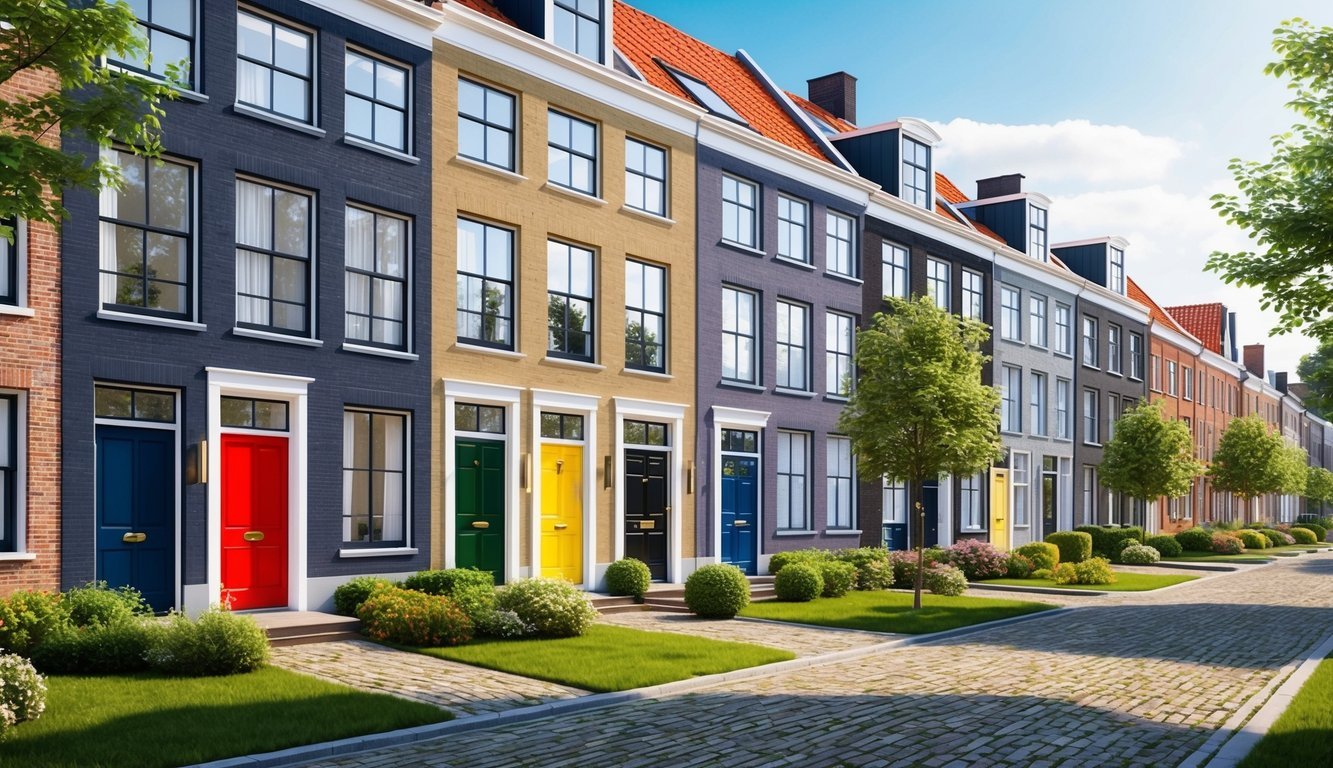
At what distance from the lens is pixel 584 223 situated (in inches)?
892

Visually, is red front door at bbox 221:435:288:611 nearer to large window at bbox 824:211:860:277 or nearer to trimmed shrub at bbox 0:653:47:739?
trimmed shrub at bbox 0:653:47:739

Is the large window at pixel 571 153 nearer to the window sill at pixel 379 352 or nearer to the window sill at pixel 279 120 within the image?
the window sill at pixel 379 352

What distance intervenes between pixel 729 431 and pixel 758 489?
162cm

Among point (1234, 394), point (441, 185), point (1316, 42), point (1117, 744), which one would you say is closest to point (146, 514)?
point (441, 185)

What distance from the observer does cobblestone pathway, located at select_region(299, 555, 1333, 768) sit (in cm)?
981

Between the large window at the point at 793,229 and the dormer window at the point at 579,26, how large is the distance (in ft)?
22.3

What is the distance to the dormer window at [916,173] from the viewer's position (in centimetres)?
3369

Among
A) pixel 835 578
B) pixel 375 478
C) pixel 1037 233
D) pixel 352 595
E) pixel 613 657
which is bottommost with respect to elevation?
pixel 835 578

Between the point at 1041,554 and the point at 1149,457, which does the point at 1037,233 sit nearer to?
the point at 1149,457

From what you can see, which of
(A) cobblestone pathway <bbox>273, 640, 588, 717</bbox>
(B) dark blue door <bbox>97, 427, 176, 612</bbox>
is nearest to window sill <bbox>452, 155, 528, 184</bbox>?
(B) dark blue door <bbox>97, 427, 176, 612</bbox>

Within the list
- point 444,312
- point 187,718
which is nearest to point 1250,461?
point 444,312

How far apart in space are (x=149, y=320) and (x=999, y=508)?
94.4ft

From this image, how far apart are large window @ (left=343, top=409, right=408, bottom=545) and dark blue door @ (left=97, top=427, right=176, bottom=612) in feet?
9.63

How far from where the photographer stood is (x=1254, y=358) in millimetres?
89062
